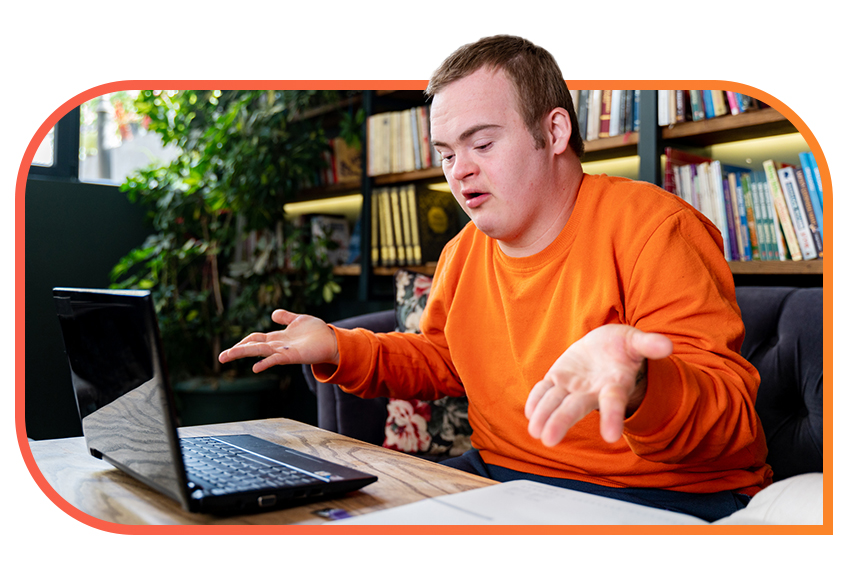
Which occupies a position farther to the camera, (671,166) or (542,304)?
(671,166)

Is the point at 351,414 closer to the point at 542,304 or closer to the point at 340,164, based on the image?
the point at 542,304

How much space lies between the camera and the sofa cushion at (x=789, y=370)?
1.25 metres

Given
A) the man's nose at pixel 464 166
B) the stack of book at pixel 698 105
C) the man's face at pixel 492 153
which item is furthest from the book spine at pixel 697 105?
the man's nose at pixel 464 166

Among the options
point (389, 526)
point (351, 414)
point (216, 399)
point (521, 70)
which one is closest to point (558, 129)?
point (521, 70)

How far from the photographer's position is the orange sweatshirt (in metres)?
0.70

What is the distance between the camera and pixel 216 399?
2.44 m

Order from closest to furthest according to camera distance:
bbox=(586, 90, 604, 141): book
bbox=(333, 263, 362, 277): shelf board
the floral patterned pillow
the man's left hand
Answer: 1. the man's left hand
2. the floral patterned pillow
3. bbox=(586, 90, 604, 141): book
4. bbox=(333, 263, 362, 277): shelf board

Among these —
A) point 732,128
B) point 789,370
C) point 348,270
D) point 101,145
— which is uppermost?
point 101,145

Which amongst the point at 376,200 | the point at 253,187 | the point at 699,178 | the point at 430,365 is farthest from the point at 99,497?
the point at 253,187

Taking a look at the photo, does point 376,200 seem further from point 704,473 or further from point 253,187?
point 704,473

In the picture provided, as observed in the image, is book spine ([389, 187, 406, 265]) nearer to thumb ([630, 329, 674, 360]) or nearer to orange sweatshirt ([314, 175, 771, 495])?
orange sweatshirt ([314, 175, 771, 495])

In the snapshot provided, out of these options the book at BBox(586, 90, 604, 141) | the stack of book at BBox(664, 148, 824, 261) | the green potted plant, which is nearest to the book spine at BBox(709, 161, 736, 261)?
the stack of book at BBox(664, 148, 824, 261)

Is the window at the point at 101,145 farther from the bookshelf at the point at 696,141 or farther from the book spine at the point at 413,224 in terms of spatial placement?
the bookshelf at the point at 696,141

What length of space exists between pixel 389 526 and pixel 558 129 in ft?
2.21
